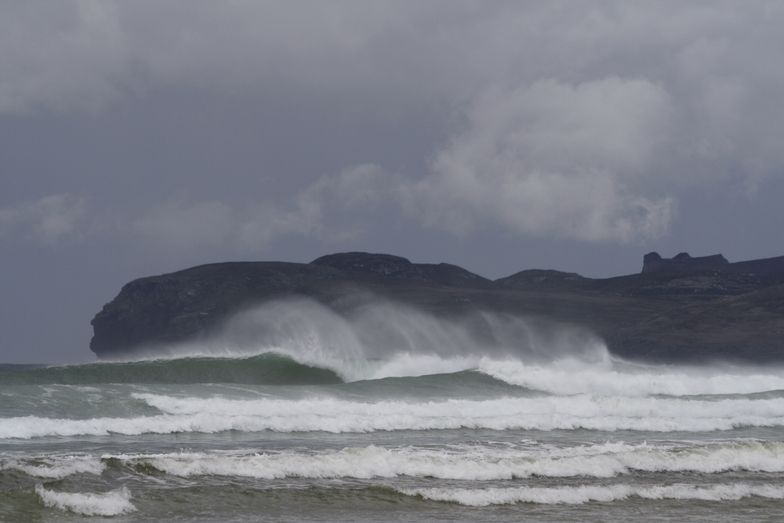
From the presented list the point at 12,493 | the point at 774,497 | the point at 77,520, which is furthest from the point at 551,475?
the point at 12,493

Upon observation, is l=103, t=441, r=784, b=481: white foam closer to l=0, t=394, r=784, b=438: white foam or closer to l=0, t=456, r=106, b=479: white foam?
l=0, t=456, r=106, b=479: white foam

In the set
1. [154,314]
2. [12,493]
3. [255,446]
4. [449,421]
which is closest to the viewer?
[12,493]

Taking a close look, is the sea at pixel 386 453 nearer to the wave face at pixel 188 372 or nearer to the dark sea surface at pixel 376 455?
the dark sea surface at pixel 376 455

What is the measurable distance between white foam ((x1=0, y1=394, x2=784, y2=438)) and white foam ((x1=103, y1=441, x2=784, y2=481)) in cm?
349

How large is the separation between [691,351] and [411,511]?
82026mm

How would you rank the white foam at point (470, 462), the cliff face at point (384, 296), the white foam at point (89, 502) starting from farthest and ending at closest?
1. the cliff face at point (384, 296)
2. the white foam at point (470, 462)
3. the white foam at point (89, 502)

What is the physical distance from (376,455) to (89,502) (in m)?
4.23

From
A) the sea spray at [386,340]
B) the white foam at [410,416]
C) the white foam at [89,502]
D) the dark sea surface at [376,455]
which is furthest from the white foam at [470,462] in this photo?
the sea spray at [386,340]

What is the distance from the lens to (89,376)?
29.5 m

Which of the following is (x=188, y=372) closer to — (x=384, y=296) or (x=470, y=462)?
(x=470, y=462)

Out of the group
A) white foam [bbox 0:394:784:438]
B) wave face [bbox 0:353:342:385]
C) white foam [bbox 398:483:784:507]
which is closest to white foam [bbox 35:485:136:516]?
white foam [bbox 398:483:784:507]

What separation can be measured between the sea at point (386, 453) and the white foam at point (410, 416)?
2.0 inches

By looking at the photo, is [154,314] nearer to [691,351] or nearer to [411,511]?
[691,351]

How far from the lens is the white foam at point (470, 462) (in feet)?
34.0
